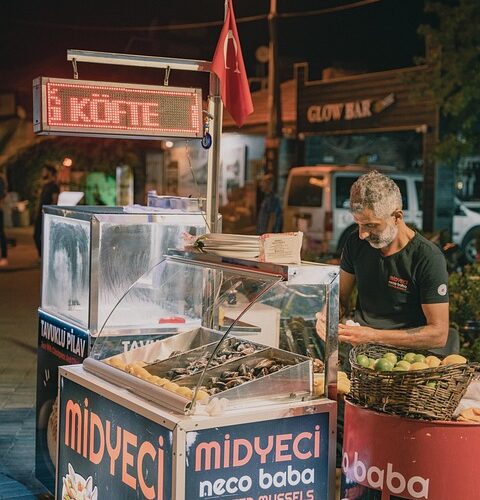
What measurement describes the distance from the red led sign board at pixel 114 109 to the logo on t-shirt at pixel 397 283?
4.80ft

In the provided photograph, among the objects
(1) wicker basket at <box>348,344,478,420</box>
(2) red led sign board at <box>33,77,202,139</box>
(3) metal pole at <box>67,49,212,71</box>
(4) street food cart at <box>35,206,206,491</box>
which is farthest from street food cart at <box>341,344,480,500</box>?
(3) metal pole at <box>67,49,212,71</box>

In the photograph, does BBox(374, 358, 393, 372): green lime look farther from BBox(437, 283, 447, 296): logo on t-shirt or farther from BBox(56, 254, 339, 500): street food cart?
BBox(437, 283, 447, 296): logo on t-shirt

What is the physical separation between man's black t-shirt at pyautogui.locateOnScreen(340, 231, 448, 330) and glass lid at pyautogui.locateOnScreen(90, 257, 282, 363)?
2.34 ft

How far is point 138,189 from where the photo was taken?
34.3 m

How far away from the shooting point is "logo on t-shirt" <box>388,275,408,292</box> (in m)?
4.72

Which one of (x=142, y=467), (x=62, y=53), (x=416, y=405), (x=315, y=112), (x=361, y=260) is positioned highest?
(x=62, y=53)

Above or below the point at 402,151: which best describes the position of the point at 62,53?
above

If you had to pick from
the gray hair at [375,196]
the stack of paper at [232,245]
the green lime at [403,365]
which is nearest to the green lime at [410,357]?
the green lime at [403,365]

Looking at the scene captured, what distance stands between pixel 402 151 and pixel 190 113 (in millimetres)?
20103

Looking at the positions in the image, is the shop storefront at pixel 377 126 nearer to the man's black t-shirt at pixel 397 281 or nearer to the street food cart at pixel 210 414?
the man's black t-shirt at pixel 397 281

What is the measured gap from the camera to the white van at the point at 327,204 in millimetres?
17062

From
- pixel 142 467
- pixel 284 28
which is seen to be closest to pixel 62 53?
pixel 284 28

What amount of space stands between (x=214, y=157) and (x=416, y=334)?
5.61 ft

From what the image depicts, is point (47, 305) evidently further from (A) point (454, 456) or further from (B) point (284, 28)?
(B) point (284, 28)
